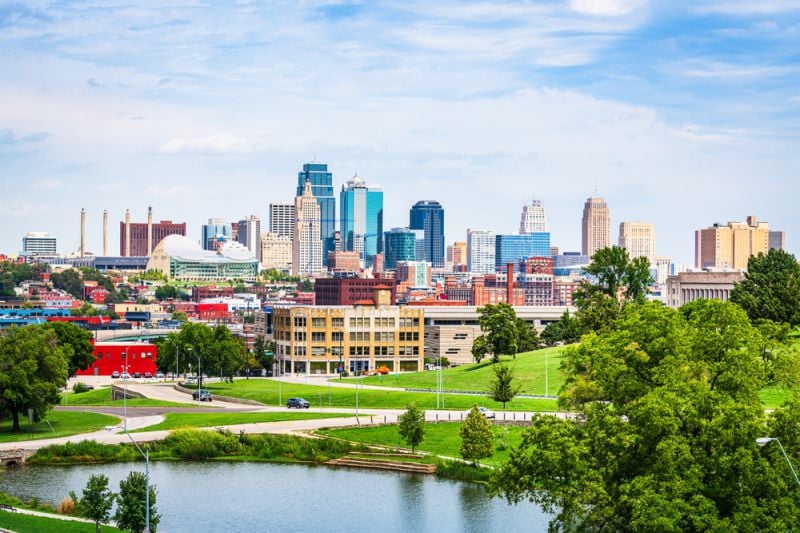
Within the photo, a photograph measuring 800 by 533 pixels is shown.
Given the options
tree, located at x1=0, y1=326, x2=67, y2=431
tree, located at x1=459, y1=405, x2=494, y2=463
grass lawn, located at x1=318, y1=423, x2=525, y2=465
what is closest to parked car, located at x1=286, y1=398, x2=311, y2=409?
grass lawn, located at x1=318, y1=423, x2=525, y2=465

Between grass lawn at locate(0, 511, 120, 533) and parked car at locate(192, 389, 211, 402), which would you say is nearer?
grass lawn at locate(0, 511, 120, 533)

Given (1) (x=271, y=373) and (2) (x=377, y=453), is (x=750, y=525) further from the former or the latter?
(1) (x=271, y=373)

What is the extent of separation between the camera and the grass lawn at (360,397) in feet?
317

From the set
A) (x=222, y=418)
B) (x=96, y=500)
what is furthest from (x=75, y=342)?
(x=96, y=500)

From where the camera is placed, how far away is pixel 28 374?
8712cm

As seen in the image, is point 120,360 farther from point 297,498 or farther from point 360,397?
point 297,498

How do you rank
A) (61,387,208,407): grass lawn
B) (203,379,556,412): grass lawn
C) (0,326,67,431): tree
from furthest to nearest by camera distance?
(61,387,208,407): grass lawn < (203,379,556,412): grass lawn < (0,326,67,431): tree

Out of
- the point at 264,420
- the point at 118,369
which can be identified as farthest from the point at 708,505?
the point at 118,369

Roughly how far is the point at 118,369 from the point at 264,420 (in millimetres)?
78826

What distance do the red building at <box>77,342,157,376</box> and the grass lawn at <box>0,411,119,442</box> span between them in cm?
6700

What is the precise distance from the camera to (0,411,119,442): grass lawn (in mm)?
86562

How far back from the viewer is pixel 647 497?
44250 millimetres

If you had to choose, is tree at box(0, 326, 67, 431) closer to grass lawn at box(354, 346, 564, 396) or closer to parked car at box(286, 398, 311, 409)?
parked car at box(286, 398, 311, 409)

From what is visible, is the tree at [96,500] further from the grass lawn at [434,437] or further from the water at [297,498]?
the grass lawn at [434,437]
